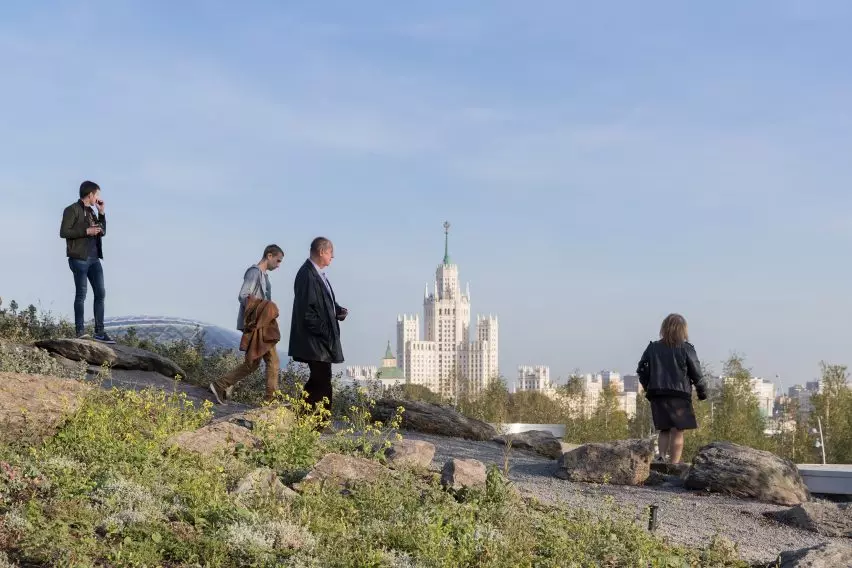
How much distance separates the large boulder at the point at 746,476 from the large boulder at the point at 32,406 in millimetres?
6025

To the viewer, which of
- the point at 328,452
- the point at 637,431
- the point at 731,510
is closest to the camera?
the point at 328,452

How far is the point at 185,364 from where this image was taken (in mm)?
16141

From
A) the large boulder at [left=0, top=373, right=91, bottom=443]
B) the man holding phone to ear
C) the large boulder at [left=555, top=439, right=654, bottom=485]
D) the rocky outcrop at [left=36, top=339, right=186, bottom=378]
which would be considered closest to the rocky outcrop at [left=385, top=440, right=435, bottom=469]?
the large boulder at [left=555, top=439, right=654, bottom=485]

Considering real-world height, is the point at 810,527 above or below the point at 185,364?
below

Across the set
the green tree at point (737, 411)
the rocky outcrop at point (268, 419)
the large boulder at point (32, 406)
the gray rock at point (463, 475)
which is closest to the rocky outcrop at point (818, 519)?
the gray rock at point (463, 475)

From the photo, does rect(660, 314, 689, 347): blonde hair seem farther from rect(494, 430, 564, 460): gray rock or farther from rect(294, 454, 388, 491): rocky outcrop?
rect(294, 454, 388, 491): rocky outcrop

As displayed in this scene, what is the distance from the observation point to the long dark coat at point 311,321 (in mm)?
9305

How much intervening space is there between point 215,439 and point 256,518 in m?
2.16

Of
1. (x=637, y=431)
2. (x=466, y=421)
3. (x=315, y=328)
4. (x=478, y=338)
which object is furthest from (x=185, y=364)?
(x=478, y=338)

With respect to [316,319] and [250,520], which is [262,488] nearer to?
[250,520]

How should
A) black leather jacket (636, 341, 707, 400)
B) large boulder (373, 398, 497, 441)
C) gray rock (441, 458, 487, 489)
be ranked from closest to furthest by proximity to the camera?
gray rock (441, 458, 487, 489) → black leather jacket (636, 341, 707, 400) → large boulder (373, 398, 497, 441)

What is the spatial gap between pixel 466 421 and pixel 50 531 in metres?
8.58

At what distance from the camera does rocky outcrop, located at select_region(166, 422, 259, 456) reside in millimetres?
7648

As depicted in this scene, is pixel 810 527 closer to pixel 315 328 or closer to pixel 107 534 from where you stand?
pixel 315 328
